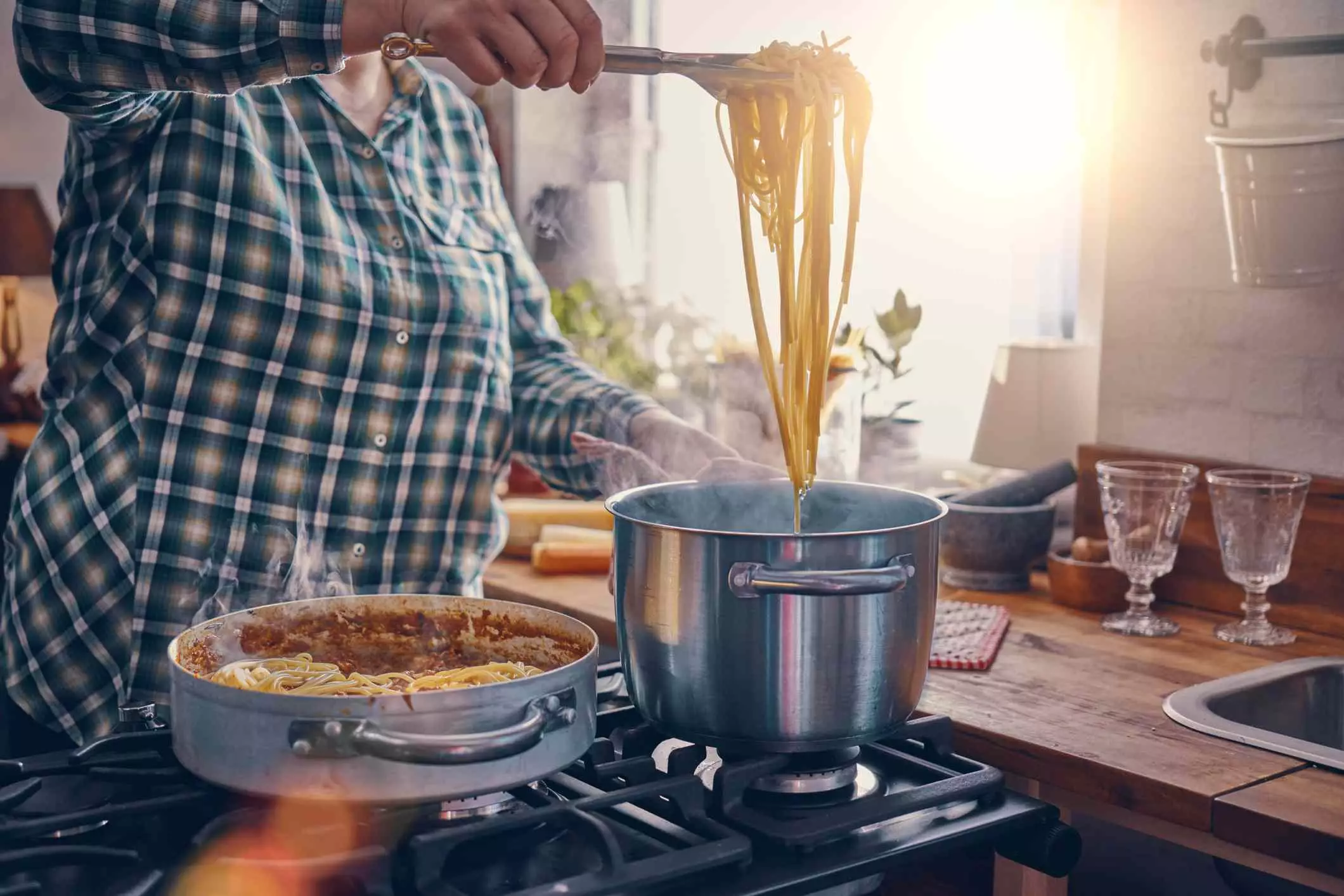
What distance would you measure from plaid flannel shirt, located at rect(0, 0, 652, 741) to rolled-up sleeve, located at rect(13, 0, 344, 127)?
0.79 ft

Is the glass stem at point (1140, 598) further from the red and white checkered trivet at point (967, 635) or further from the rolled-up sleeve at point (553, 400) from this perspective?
the rolled-up sleeve at point (553, 400)

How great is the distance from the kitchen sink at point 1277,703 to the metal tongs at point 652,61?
2.70 feet

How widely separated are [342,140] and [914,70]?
1514 millimetres

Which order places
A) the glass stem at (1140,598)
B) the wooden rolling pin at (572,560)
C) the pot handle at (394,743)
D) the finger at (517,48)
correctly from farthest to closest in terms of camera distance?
the wooden rolling pin at (572,560) → the glass stem at (1140,598) → the finger at (517,48) → the pot handle at (394,743)

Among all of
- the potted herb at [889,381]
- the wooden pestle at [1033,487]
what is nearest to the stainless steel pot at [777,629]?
the wooden pestle at [1033,487]

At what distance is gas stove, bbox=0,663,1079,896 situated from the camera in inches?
37.6

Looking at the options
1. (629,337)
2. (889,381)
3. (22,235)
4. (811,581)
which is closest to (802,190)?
(811,581)

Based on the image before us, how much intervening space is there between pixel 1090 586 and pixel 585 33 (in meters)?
1.17

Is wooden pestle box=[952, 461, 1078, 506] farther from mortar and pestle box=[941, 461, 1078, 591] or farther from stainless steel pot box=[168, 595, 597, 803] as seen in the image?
stainless steel pot box=[168, 595, 597, 803]

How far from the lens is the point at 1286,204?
1785 mm

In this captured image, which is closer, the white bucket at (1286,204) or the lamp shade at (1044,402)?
the white bucket at (1286,204)

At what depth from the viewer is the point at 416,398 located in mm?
1803

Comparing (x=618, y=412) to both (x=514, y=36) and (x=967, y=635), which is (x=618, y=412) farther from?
(x=514, y=36)

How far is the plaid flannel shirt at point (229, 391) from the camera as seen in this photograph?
5.44ft
